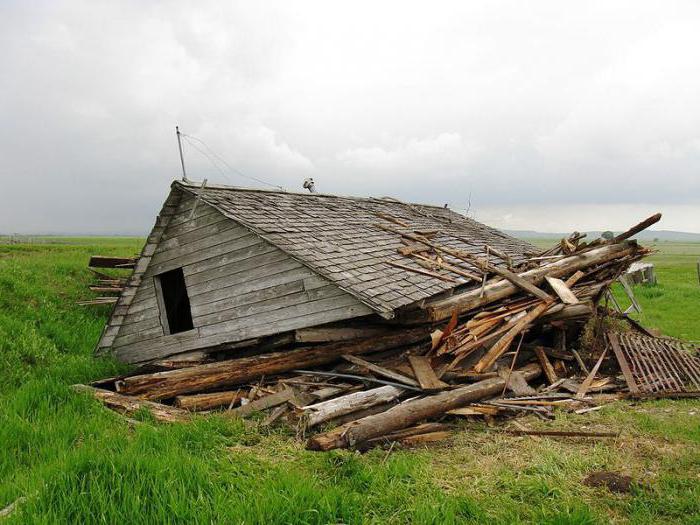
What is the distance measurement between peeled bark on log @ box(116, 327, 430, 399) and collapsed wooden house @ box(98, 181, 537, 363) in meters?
0.26

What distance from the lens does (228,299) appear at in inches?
346

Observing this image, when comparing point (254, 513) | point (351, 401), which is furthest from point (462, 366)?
point (254, 513)

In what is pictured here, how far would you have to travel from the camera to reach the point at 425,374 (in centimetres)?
729

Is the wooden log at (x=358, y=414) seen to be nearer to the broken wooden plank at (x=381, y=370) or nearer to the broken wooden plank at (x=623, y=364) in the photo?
the broken wooden plank at (x=381, y=370)

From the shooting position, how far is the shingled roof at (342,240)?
759 cm

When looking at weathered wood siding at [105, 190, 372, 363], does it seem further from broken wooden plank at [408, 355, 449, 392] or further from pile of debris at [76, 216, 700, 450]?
broken wooden plank at [408, 355, 449, 392]

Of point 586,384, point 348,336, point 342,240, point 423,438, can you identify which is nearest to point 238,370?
point 348,336

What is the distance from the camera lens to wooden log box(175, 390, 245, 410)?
23.2 ft

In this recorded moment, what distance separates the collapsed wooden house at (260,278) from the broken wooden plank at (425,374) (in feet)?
2.42

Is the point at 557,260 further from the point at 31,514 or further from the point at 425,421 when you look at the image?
the point at 31,514

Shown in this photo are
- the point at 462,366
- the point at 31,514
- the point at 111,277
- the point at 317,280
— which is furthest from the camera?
the point at 111,277

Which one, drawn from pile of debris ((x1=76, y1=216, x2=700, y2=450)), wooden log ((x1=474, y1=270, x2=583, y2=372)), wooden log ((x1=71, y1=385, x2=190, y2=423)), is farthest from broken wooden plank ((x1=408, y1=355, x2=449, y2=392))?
wooden log ((x1=71, y1=385, x2=190, y2=423))

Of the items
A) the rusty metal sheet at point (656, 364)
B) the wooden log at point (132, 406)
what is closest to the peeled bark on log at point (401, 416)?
the wooden log at point (132, 406)

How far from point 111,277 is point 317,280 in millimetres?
9732
